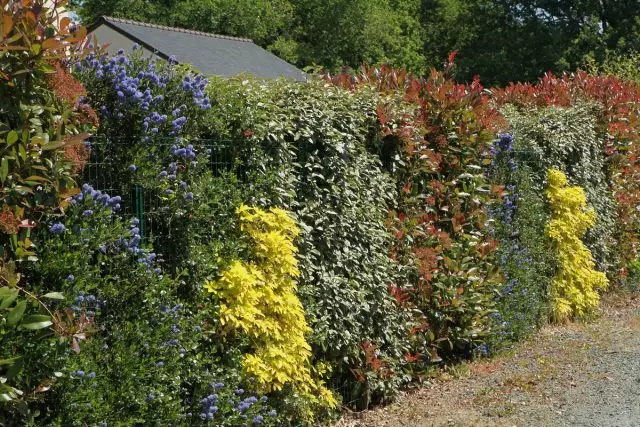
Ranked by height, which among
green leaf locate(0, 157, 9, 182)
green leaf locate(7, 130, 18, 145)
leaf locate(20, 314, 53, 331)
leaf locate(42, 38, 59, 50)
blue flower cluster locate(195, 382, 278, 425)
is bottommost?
blue flower cluster locate(195, 382, 278, 425)

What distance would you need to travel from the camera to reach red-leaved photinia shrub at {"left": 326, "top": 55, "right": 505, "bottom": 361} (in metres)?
7.62

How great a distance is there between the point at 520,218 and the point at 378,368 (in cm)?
367

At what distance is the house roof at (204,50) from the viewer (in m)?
19.6

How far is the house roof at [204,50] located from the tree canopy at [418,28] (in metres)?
9.59

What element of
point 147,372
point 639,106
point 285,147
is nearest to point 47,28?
point 147,372

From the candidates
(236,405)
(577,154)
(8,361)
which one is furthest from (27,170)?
(577,154)

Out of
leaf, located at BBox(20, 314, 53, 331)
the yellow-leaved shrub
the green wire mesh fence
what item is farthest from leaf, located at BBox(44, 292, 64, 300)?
the yellow-leaved shrub

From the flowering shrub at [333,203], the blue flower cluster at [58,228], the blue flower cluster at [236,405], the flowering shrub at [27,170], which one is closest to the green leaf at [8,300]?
the flowering shrub at [27,170]

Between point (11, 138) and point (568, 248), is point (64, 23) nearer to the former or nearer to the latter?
point (11, 138)

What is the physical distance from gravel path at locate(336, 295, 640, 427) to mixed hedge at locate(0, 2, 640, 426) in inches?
10.3

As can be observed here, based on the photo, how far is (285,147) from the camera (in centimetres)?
612

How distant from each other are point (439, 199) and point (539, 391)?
82.0 inches

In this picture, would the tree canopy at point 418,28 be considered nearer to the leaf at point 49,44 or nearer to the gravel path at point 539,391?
the gravel path at point 539,391

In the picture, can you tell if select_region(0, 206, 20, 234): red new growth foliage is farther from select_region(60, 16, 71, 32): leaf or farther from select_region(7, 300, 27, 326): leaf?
select_region(60, 16, 71, 32): leaf
